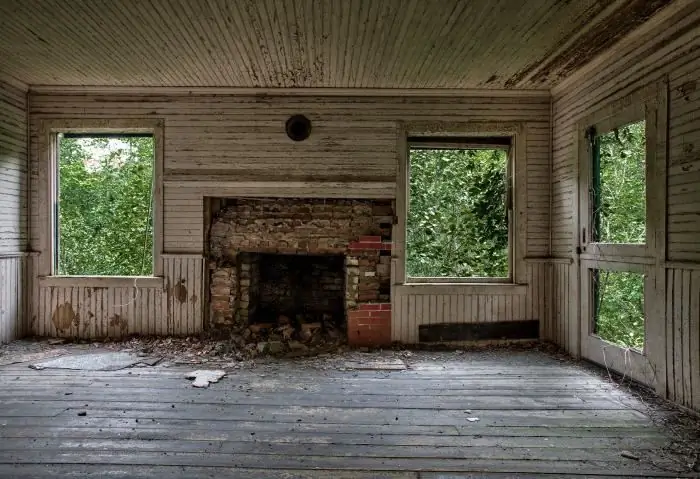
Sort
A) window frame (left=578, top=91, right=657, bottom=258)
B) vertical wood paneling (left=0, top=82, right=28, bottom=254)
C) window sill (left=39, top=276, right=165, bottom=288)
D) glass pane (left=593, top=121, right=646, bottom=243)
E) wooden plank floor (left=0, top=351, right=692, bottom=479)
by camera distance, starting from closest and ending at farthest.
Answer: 1. wooden plank floor (left=0, top=351, right=692, bottom=479)
2. window frame (left=578, top=91, right=657, bottom=258)
3. glass pane (left=593, top=121, right=646, bottom=243)
4. vertical wood paneling (left=0, top=82, right=28, bottom=254)
5. window sill (left=39, top=276, right=165, bottom=288)

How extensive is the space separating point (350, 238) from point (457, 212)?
138cm

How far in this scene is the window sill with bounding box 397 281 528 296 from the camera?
4.89m

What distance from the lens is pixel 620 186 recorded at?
3893mm

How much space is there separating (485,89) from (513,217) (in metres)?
1.59

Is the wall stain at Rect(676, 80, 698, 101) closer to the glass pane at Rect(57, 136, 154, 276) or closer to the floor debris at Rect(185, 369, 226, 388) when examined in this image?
the floor debris at Rect(185, 369, 226, 388)

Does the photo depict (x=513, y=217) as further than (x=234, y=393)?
Yes

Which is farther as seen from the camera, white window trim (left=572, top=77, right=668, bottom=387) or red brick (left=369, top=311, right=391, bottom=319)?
red brick (left=369, top=311, right=391, bottom=319)

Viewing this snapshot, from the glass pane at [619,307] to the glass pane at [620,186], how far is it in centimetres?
37

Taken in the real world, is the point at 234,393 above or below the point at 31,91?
below

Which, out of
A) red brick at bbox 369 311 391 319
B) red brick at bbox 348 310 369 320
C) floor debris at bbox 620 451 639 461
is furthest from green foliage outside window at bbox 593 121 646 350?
red brick at bbox 348 310 369 320

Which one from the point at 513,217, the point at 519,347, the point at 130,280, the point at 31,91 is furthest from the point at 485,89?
the point at 31,91

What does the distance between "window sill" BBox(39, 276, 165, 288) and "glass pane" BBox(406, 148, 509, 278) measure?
3166mm

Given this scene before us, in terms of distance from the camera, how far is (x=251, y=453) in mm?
2459

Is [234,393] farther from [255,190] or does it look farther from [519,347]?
[519,347]
